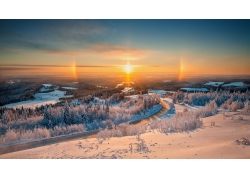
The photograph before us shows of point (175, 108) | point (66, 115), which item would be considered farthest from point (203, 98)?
point (66, 115)

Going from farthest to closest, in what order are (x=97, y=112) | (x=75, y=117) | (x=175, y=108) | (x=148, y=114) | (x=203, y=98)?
(x=148, y=114) → (x=175, y=108) → (x=97, y=112) → (x=75, y=117) → (x=203, y=98)

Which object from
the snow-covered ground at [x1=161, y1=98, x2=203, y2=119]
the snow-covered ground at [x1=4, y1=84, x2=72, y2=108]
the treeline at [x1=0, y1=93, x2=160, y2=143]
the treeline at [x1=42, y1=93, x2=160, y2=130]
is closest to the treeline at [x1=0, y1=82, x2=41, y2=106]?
the snow-covered ground at [x1=4, y1=84, x2=72, y2=108]

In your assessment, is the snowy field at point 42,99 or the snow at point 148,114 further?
the snow at point 148,114

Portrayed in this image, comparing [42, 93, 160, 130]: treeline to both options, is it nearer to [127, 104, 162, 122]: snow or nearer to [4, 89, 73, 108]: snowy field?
[127, 104, 162, 122]: snow

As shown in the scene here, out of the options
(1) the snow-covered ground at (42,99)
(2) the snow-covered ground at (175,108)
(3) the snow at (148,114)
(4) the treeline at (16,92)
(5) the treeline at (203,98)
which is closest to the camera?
(4) the treeline at (16,92)

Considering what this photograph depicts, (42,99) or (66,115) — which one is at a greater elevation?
(42,99)

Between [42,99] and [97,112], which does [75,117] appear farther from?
[42,99]

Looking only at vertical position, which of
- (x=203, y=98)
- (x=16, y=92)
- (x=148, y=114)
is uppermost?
(x=16, y=92)

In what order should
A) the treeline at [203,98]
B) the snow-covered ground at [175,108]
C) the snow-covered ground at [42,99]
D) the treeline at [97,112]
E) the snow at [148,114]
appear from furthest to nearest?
the snow at [148,114], the snow-covered ground at [175,108], the treeline at [97,112], the treeline at [203,98], the snow-covered ground at [42,99]

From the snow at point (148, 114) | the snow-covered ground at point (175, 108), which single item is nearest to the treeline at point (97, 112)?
the snow at point (148, 114)

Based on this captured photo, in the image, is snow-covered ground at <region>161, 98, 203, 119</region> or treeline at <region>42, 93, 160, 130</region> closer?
treeline at <region>42, 93, 160, 130</region>

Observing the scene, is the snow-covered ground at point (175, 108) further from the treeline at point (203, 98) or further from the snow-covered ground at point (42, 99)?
the snow-covered ground at point (42, 99)
